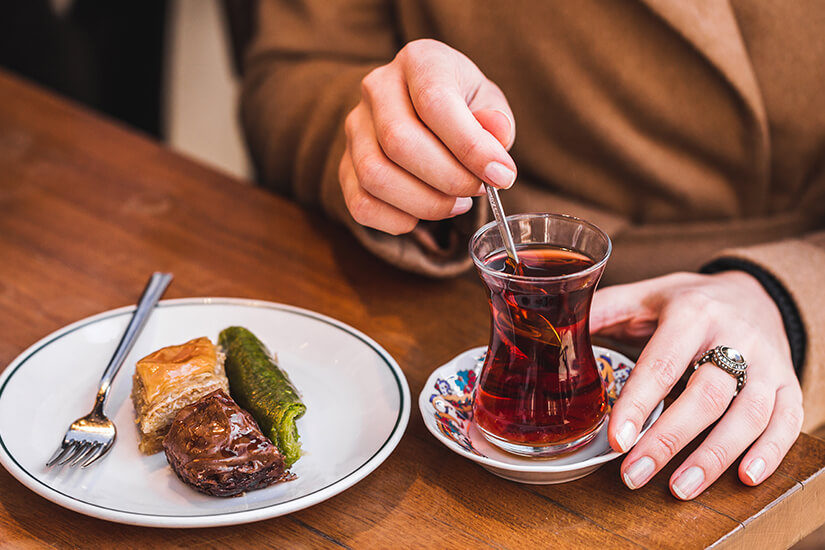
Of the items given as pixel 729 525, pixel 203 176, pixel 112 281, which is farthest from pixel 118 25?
pixel 729 525

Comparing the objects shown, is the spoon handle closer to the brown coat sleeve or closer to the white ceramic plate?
the white ceramic plate

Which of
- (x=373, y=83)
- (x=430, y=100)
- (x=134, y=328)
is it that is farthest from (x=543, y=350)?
(x=134, y=328)

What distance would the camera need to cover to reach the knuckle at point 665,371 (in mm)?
762

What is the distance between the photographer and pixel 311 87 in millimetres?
1356

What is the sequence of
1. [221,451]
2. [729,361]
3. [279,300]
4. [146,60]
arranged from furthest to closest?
[146,60] → [279,300] → [729,361] → [221,451]

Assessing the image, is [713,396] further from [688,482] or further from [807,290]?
[807,290]

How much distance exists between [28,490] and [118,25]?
2.79m

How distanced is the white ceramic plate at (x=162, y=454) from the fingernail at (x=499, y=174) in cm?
23

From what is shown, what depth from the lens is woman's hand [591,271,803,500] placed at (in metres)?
0.72

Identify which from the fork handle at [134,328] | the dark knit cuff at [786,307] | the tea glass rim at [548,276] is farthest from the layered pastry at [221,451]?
the dark knit cuff at [786,307]

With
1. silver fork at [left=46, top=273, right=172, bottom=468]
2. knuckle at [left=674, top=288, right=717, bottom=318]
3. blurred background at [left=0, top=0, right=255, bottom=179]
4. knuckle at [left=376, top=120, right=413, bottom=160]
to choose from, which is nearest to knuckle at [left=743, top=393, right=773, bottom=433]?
knuckle at [left=674, top=288, right=717, bottom=318]

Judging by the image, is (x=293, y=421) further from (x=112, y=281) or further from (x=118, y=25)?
(x=118, y=25)

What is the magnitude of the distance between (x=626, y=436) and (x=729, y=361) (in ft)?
0.56

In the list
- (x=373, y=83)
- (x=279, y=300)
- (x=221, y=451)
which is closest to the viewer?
(x=221, y=451)
